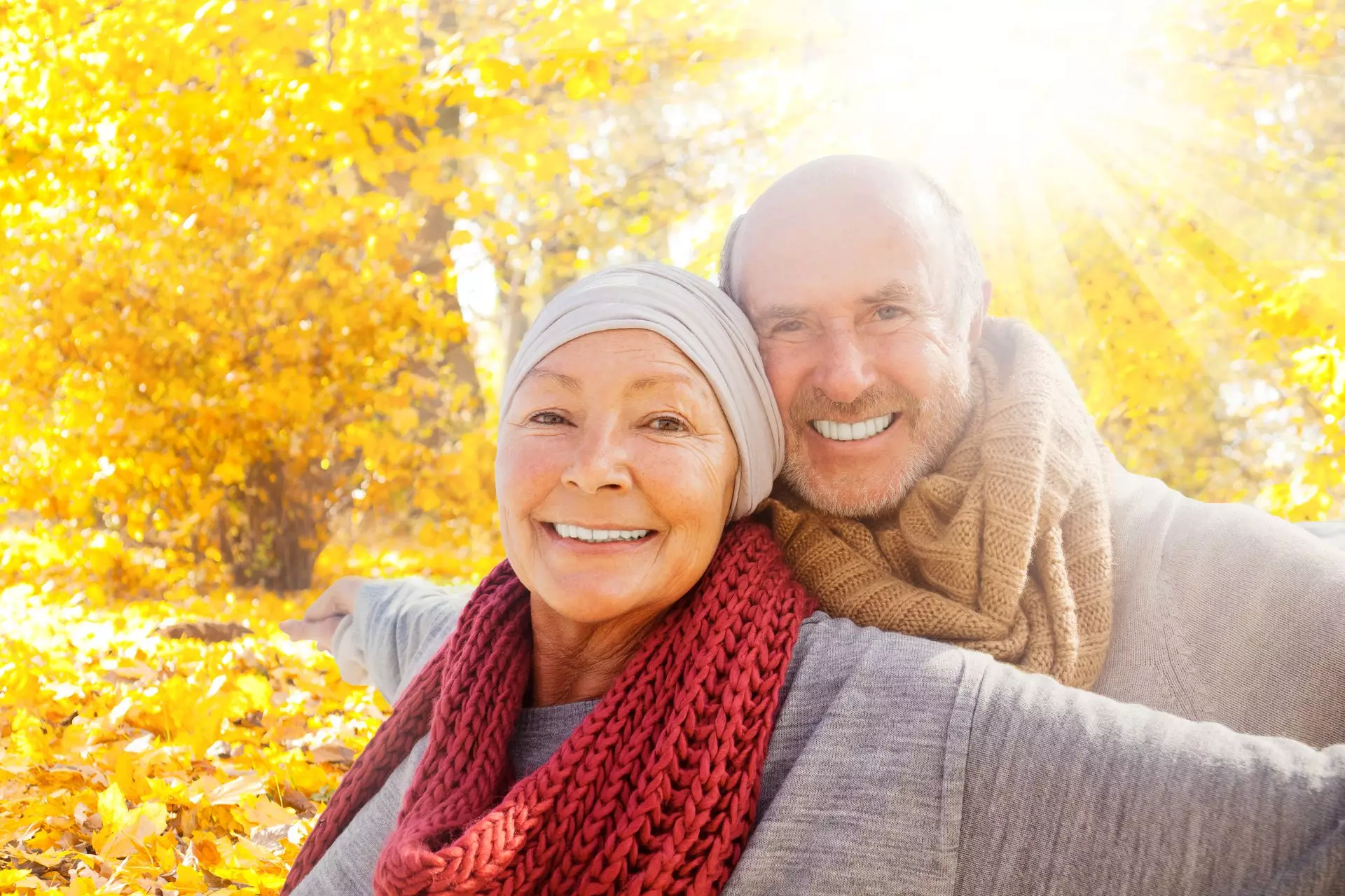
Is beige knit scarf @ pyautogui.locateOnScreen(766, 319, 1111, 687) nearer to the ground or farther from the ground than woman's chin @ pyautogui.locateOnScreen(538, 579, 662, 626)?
nearer to the ground

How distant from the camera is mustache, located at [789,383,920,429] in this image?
218 centimetres

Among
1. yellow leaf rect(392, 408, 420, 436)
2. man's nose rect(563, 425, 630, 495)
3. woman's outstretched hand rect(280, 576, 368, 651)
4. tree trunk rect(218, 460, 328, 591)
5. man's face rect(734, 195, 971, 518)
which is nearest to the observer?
man's nose rect(563, 425, 630, 495)

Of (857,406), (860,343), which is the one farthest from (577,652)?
(860,343)

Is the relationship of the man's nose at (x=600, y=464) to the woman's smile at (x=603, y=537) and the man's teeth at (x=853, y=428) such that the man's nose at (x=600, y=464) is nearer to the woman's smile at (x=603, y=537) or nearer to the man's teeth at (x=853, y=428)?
the woman's smile at (x=603, y=537)

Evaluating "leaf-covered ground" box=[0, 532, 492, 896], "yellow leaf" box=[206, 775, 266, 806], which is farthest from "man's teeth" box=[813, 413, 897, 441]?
"yellow leaf" box=[206, 775, 266, 806]

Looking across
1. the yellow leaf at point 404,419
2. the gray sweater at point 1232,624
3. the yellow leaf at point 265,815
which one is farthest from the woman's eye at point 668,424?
the yellow leaf at point 404,419

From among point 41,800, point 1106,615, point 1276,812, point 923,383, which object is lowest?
point 41,800

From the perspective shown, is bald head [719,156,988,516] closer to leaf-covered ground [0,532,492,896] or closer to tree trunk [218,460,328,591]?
leaf-covered ground [0,532,492,896]

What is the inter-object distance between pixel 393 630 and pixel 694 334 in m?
1.85

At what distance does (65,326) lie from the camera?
6.71 m

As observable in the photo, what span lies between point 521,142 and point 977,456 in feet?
19.5

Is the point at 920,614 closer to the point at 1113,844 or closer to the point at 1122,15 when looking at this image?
the point at 1113,844

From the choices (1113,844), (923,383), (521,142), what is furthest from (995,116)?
(1113,844)

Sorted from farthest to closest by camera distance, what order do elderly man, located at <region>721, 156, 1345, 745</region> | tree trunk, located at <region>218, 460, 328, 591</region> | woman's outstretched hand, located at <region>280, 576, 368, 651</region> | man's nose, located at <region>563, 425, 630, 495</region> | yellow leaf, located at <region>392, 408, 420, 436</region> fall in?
tree trunk, located at <region>218, 460, 328, 591</region>, yellow leaf, located at <region>392, 408, 420, 436</region>, woman's outstretched hand, located at <region>280, 576, 368, 651</region>, elderly man, located at <region>721, 156, 1345, 745</region>, man's nose, located at <region>563, 425, 630, 495</region>
